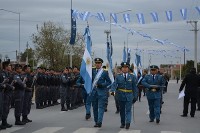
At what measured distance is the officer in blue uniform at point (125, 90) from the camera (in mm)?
13484

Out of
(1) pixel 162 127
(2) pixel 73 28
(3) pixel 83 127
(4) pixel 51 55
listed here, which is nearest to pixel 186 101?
(1) pixel 162 127

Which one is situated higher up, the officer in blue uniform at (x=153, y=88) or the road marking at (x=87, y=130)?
the officer in blue uniform at (x=153, y=88)

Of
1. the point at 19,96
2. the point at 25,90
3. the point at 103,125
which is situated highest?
the point at 25,90

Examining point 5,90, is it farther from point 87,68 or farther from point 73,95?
point 73,95

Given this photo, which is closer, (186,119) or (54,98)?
(186,119)

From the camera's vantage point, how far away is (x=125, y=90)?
1355 cm

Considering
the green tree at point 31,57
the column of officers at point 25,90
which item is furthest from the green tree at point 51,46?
the column of officers at point 25,90

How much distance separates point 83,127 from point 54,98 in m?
9.95

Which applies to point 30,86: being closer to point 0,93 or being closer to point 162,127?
point 0,93

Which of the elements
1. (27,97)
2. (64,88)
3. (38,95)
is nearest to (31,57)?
(38,95)

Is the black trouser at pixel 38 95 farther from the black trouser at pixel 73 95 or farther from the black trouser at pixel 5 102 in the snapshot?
the black trouser at pixel 5 102

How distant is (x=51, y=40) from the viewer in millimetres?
51188

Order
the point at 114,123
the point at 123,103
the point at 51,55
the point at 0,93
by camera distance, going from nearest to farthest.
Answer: the point at 0,93 < the point at 123,103 < the point at 114,123 < the point at 51,55

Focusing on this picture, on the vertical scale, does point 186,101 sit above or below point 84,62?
below
